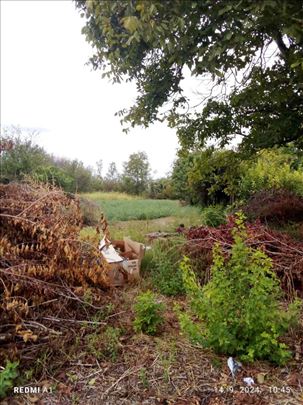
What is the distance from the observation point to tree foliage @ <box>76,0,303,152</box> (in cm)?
195

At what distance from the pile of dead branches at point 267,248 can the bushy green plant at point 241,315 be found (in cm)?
94

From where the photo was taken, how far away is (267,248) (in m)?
3.42

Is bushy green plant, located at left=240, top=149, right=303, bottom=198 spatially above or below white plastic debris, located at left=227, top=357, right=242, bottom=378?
above

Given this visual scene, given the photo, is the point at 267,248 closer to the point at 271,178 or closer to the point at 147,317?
the point at 147,317

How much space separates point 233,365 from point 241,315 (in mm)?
274

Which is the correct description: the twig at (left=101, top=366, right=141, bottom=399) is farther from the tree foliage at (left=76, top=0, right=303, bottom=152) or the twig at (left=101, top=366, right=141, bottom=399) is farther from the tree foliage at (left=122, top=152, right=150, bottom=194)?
the tree foliage at (left=122, top=152, right=150, bottom=194)

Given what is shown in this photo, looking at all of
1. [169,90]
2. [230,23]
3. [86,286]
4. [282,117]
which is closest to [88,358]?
[86,286]

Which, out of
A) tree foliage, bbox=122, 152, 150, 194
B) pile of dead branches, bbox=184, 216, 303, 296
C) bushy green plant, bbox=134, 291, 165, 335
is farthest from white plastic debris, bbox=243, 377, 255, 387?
tree foliage, bbox=122, 152, 150, 194

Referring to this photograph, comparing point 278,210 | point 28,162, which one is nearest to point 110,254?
point 278,210

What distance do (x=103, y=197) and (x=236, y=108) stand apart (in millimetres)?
10413

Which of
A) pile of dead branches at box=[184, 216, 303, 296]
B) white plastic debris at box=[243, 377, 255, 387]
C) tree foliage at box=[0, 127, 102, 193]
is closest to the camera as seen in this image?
white plastic debris at box=[243, 377, 255, 387]

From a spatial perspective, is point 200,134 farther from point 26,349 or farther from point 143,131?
point 26,349

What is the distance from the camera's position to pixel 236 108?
15.8 ft

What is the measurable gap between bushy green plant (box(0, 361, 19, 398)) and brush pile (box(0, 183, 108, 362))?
15 centimetres
